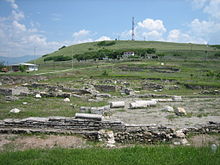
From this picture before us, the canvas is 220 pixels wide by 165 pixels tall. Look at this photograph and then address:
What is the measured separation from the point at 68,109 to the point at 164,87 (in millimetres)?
17040

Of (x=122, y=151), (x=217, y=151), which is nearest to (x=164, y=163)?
(x=122, y=151)

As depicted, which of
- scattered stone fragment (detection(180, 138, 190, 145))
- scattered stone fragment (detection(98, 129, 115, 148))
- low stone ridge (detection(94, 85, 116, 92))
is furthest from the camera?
low stone ridge (detection(94, 85, 116, 92))

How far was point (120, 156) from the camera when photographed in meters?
5.74

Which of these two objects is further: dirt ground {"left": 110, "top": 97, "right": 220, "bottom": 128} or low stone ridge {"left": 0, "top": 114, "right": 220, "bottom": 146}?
dirt ground {"left": 110, "top": 97, "right": 220, "bottom": 128}

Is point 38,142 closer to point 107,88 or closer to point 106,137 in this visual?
point 106,137

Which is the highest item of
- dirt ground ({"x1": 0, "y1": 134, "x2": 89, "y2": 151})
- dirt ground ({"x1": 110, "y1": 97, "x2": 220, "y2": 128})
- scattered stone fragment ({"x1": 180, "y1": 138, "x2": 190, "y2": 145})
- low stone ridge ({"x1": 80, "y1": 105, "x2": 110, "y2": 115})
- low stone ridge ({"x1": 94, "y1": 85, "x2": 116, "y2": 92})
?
low stone ridge ({"x1": 94, "y1": 85, "x2": 116, "y2": 92})

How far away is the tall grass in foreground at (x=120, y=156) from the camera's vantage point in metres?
5.36

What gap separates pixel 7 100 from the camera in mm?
15391

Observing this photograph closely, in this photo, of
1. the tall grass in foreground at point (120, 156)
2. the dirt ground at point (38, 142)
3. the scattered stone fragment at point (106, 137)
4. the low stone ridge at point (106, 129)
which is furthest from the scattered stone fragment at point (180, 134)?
the dirt ground at point (38, 142)

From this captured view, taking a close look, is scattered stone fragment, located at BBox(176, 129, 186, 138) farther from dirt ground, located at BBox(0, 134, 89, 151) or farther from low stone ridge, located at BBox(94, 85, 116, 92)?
low stone ridge, located at BBox(94, 85, 116, 92)

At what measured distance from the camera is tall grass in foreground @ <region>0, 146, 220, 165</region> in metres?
5.36

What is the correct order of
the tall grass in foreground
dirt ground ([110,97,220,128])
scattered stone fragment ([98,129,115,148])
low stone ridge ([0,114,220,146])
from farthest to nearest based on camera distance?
dirt ground ([110,97,220,128]), low stone ridge ([0,114,220,146]), scattered stone fragment ([98,129,115,148]), the tall grass in foreground

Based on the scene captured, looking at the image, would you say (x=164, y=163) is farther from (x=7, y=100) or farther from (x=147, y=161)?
(x=7, y=100)

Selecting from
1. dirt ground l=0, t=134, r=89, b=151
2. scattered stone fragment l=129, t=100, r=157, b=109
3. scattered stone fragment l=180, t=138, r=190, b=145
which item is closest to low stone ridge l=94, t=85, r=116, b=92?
scattered stone fragment l=129, t=100, r=157, b=109
